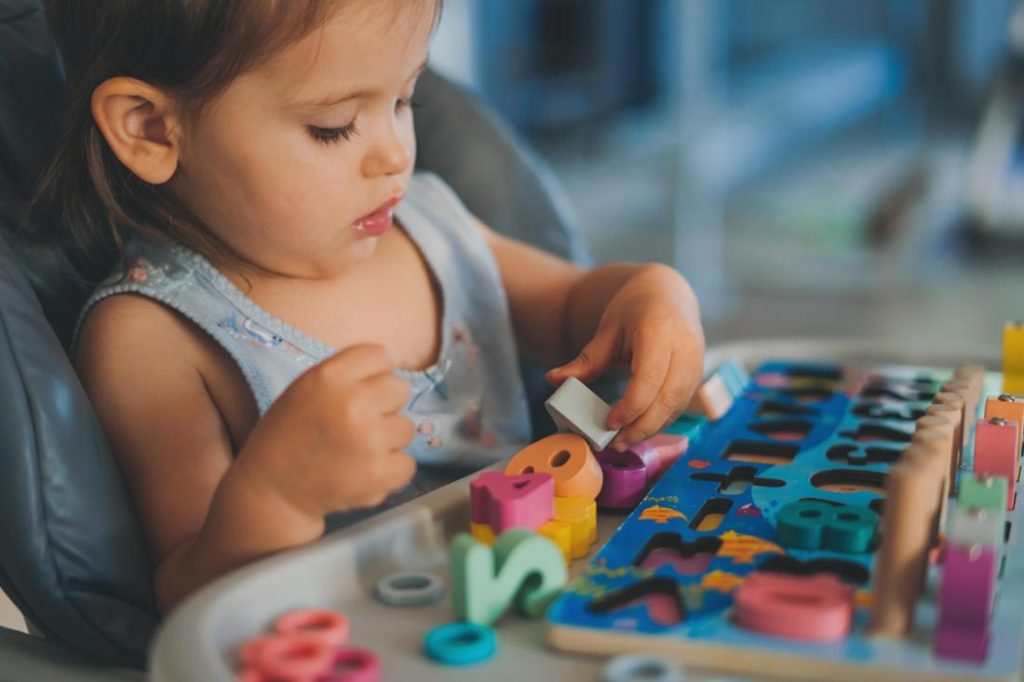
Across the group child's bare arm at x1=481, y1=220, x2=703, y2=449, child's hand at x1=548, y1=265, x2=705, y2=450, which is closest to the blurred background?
child's bare arm at x1=481, y1=220, x2=703, y2=449

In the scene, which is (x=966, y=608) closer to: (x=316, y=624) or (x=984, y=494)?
(x=984, y=494)

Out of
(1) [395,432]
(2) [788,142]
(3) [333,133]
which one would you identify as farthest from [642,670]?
(2) [788,142]

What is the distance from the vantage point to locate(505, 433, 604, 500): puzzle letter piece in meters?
0.61

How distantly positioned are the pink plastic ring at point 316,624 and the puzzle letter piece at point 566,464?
0.15 metres

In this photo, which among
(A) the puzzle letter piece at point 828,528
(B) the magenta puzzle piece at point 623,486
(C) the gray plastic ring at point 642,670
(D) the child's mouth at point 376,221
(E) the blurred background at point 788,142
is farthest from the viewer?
(E) the blurred background at point 788,142

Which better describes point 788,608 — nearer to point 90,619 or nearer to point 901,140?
point 90,619

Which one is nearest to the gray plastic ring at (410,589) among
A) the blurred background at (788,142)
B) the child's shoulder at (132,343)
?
the child's shoulder at (132,343)

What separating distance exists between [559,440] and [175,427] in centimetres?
22

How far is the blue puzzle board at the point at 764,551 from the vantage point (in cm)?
45

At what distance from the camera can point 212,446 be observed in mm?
691

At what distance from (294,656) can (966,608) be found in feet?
0.82

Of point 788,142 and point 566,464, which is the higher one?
point 788,142

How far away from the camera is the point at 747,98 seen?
14.5ft

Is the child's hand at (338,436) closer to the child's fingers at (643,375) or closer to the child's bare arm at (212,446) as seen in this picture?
the child's bare arm at (212,446)
